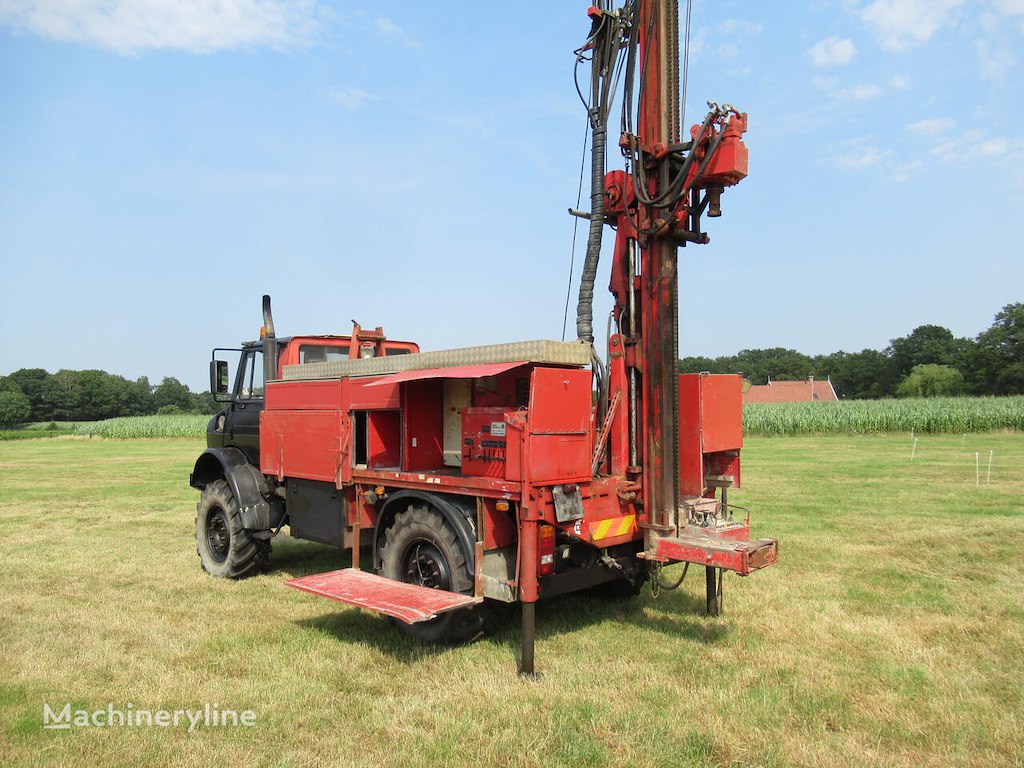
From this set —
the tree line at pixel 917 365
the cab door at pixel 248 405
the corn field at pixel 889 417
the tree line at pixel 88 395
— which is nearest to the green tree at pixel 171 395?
the tree line at pixel 88 395

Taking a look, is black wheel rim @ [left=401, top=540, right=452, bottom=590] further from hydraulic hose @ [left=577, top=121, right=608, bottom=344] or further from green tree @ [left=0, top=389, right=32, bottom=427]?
green tree @ [left=0, top=389, right=32, bottom=427]

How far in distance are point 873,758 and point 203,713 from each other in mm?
3788

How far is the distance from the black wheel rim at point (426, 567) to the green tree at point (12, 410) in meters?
83.8

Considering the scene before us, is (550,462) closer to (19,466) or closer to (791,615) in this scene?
(791,615)

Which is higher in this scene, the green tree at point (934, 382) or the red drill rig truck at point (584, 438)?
the green tree at point (934, 382)

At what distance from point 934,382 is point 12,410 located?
9255 centimetres

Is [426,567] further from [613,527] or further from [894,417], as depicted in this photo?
[894,417]

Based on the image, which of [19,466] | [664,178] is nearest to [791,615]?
[664,178]

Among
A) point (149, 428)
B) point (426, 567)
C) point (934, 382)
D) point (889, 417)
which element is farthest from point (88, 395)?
point (426, 567)

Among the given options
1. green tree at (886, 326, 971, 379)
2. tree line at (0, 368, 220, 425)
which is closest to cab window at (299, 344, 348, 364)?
tree line at (0, 368, 220, 425)

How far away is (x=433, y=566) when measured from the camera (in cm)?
583

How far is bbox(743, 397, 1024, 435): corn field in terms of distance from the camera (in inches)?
1271

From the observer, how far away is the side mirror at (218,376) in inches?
339

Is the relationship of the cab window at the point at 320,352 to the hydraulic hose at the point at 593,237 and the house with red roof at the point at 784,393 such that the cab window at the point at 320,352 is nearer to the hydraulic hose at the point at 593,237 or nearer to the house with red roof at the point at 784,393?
the hydraulic hose at the point at 593,237
